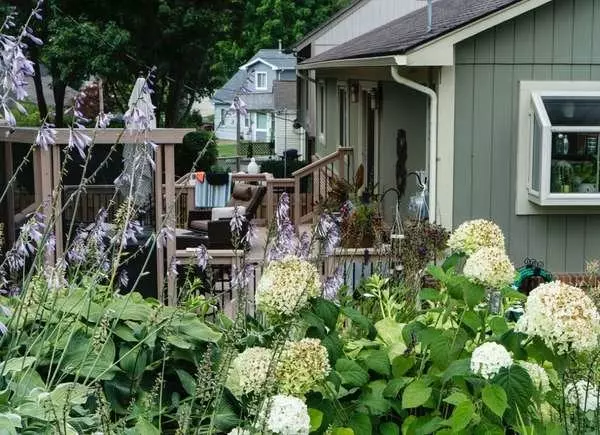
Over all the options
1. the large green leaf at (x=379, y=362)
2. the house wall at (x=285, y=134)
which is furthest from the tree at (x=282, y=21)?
the large green leaf at (x=379, y=362)

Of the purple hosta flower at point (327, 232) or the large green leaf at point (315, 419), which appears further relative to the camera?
the purple hosta flower at point (327, 232)

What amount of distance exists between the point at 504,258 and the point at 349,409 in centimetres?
73

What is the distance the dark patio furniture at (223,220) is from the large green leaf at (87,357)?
11.3ft

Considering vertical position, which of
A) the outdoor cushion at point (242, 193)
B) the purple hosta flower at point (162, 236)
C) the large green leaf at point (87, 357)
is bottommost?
the outdoor cushion at point (242, 193)

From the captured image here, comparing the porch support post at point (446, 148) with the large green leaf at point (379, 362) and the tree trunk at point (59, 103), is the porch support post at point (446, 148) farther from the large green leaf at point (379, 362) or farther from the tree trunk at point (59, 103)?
the tree trunk at point (59, 103)

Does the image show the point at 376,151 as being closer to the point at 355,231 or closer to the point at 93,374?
the point at 355,231

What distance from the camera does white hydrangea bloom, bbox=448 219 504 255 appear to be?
3.70 metres

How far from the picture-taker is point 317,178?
1502cm

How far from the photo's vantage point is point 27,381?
2.90 m

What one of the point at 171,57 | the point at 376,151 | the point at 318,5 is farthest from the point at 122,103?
the point at 318,5

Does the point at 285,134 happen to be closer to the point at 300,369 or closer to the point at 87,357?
the point at 87,357

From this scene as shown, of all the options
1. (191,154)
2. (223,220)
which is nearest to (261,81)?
(191,154)

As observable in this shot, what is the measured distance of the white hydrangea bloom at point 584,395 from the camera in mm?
2943

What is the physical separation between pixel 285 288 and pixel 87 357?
0.66m
